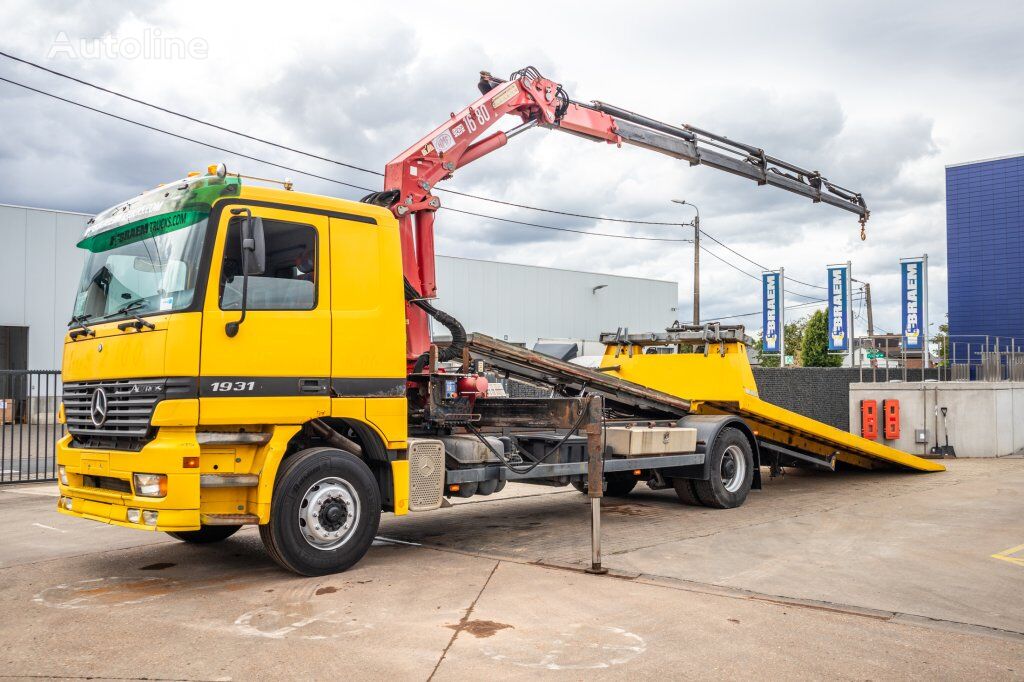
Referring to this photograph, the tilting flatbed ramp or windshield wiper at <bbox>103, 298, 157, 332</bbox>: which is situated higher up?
windshield wiper at <bbox>103, 298, 157, 332</bbox>

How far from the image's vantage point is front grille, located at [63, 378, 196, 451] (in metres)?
6.25

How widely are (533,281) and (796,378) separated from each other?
2151 centimetres

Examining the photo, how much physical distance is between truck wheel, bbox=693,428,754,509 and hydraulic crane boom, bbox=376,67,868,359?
4224mm

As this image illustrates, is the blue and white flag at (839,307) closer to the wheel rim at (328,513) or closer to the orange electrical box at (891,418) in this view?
the orange electrical box at (891,418)

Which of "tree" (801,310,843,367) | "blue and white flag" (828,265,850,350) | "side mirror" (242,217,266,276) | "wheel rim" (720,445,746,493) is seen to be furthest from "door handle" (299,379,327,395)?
"tree" (801,310,843,367)

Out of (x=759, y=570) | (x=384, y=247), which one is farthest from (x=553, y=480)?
(x=384, y=247)

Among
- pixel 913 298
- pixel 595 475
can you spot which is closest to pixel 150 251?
pixel 595 475

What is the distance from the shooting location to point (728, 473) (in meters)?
11.1

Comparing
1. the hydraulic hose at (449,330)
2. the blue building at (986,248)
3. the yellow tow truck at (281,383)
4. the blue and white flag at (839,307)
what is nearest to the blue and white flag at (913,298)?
the blue and white flag at (839,307)

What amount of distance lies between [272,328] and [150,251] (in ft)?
4.01

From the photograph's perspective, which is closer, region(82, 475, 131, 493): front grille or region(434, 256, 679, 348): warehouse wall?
region(82, 475, 131, 493): front grille

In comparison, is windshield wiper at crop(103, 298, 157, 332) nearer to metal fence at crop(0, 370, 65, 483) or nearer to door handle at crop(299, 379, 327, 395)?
door handle at crop(299, 379, 327, 395)

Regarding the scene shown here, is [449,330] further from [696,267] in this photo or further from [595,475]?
[696,267]

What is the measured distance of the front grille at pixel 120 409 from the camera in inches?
246
